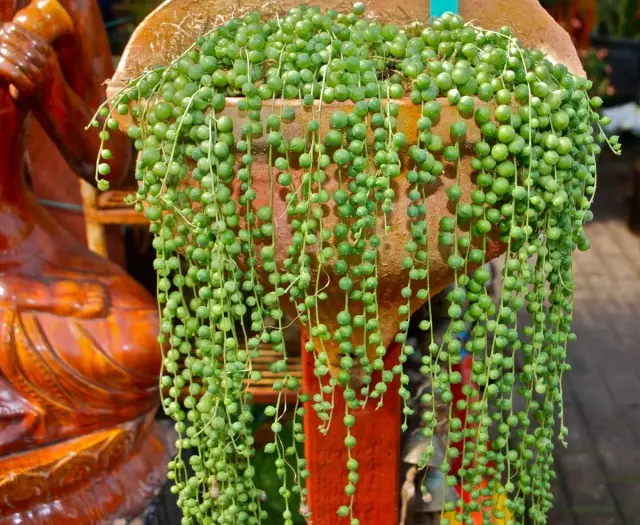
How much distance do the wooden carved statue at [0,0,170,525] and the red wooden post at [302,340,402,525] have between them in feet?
1.62

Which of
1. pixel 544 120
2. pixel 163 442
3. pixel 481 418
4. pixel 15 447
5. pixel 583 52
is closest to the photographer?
pixel 544 120

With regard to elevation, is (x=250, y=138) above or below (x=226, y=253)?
above

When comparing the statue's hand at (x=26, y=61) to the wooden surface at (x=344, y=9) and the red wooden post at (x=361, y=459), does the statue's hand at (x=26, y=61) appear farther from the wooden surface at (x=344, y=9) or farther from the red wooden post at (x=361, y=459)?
the red wooden post at (x=361, y=459)

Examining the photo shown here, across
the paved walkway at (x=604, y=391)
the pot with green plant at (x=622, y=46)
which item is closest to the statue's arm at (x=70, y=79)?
the paved walkway at (x=604, y=391)

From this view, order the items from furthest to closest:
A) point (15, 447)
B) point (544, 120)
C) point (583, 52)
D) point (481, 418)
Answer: point (583, 52)
point (15, 447)
point (481, 418)
point (544, 120)

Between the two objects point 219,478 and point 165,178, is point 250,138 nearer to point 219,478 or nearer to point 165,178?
point 165,178

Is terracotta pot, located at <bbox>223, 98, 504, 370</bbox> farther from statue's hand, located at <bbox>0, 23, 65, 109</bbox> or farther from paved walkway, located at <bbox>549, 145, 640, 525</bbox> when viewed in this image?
paved walkway, located at <bbox>549, 145, 640, 525</bbox>

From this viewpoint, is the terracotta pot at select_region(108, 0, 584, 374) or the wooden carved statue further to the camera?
the wooden carved statue

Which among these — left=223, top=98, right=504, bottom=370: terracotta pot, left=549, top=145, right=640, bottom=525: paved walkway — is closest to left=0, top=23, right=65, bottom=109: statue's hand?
left=223, top=98, right=504, bottom=370: terracotta pot

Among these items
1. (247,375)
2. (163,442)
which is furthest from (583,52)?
(247,375)

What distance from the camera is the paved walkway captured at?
6.93 feet

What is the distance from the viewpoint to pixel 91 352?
142 cm

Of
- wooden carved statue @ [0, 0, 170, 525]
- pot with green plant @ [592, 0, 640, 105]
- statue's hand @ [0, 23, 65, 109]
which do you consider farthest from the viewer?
pot with green plant @ [592, 0, 640, 105]

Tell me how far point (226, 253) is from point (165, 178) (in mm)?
111
